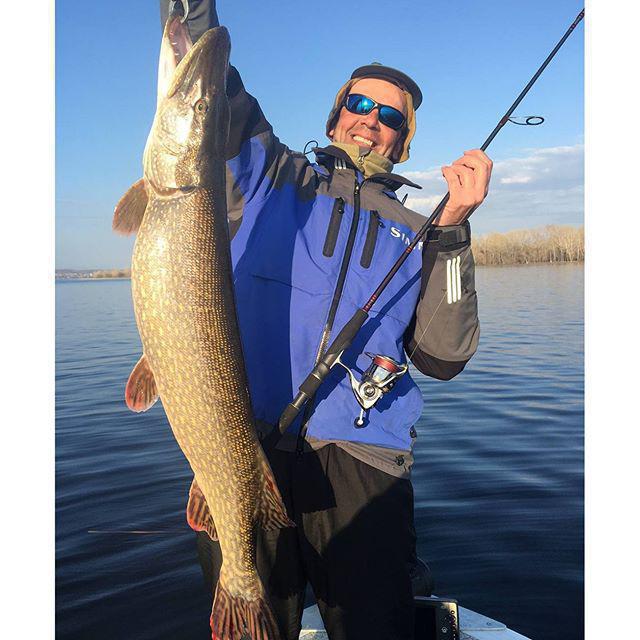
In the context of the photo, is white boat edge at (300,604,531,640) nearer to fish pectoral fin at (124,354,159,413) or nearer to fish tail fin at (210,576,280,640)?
fish tail fin at (210,576,280,640)

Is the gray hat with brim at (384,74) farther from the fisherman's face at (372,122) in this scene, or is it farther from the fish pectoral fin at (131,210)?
the fish pectoral fin at (131,210)

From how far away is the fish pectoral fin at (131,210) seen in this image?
224 centimetres

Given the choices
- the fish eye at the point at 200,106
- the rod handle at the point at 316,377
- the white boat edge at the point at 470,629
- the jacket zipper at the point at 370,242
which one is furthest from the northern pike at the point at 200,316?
the white boat edge at the point at 470,629

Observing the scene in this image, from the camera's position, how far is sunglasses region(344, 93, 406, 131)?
3.44 metres

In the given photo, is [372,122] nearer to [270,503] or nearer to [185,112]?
[185,112]

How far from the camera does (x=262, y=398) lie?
2.74 m

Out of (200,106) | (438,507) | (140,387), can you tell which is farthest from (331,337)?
(438,507)

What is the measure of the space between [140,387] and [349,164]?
160 centimetres

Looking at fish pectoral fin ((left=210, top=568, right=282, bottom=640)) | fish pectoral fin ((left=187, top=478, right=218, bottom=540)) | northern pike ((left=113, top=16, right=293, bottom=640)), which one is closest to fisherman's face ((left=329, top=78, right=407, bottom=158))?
northern pike ((left=113, top=16, right=293, bottom=640))

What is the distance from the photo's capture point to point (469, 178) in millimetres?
2609

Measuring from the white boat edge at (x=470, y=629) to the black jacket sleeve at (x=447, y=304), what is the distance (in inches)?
65.3

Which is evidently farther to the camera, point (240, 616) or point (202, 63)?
point (240, 616)
